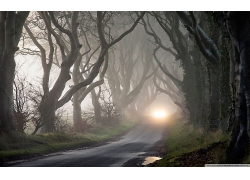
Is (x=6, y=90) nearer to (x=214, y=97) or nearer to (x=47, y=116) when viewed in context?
(x=47, y=116)

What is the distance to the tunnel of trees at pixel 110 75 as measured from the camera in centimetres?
777

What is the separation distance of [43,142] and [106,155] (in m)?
2.87

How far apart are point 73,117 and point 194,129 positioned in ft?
19.7

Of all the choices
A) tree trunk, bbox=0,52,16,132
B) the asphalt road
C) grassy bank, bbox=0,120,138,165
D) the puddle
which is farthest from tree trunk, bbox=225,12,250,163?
tree trunk, bbox=0,52,16,132

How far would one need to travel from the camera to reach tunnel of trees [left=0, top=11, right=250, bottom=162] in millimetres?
7773

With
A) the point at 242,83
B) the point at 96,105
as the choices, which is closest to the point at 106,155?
the point at 242,83

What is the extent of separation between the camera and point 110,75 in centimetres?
2092

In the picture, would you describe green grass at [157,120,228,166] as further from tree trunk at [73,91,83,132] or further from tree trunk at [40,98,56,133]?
tree trunk at [40,98,56,133]

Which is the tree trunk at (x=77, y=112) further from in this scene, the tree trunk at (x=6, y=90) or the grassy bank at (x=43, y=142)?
the tree trunk at (x=6, y=90)

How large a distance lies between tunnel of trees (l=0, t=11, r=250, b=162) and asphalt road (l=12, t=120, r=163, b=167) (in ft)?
7.32

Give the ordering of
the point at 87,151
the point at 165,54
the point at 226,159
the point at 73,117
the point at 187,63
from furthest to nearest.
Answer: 1. the point at 165,54
2. the point at 187,63
3. the point at 73,117
4. the point at 87,151
5. the point at 226,159
